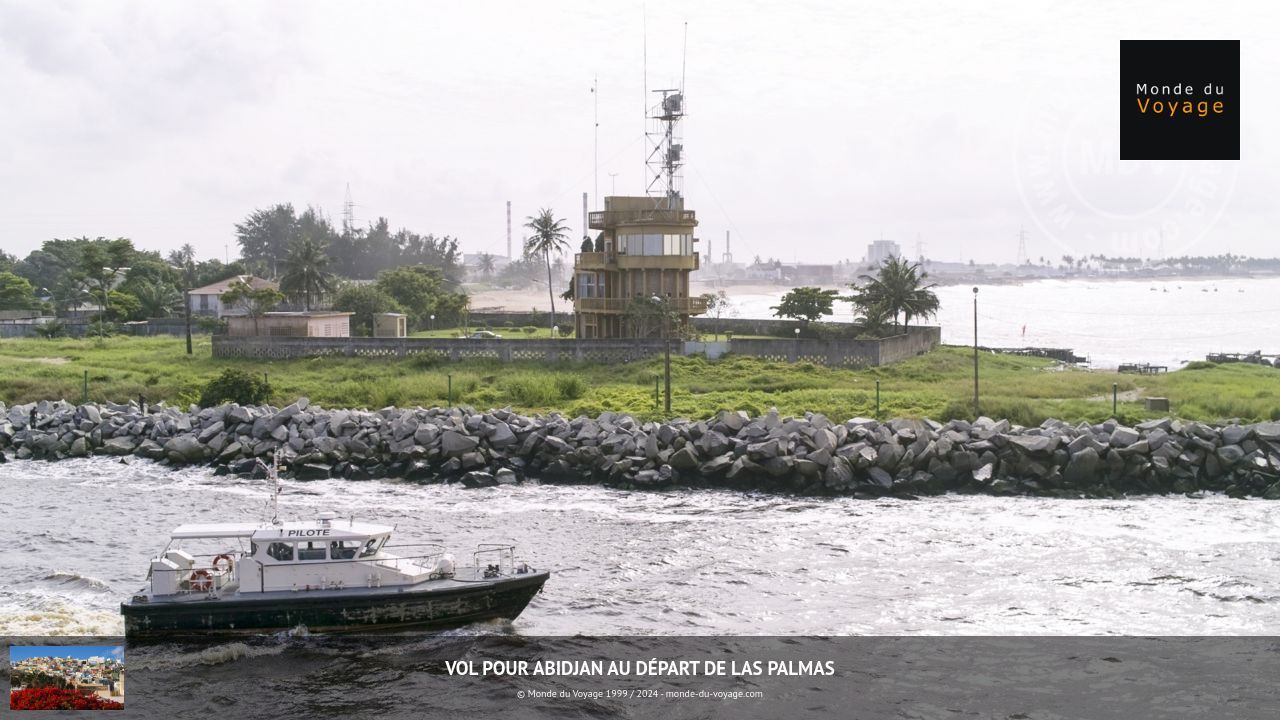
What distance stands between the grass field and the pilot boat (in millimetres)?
25158

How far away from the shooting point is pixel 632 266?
254 feet

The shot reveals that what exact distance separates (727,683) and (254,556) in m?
11.9

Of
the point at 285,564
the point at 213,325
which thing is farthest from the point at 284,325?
the point at 285,564

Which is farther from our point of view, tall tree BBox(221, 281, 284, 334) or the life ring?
tall tree BBox(221, 281, 284, 334)

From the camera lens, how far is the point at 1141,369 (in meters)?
78.8

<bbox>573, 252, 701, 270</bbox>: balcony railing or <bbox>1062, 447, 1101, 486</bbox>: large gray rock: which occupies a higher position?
<bbox>573, 252, 701, 270</bbox>: balcony railing

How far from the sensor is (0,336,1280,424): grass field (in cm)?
5447

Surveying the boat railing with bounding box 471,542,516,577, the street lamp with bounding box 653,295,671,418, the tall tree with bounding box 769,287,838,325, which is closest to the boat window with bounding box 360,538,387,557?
the boat railing with bounding box 471,542,516,577

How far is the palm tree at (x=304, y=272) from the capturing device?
103 m

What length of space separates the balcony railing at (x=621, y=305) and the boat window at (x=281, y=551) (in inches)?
1924

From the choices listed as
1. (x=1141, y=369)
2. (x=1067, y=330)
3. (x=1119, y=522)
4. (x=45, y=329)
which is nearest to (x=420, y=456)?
(x=1119, y=522)

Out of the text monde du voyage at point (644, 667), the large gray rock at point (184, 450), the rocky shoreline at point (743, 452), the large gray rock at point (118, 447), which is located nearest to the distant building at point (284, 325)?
the large gray rock at point (118, 447)

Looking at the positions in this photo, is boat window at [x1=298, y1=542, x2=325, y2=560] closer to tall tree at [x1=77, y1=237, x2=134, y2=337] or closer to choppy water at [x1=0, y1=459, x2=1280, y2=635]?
choppy water at [x1=0, y1=459, x2=1280, y2=635]

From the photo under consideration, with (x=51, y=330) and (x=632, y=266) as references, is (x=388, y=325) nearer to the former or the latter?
(x=632, y=266)
